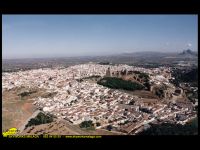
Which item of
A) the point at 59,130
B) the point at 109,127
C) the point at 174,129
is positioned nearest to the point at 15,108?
the point at 59,130

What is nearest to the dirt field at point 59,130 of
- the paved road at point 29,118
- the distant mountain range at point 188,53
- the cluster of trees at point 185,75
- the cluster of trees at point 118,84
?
the paved road at point 29,118

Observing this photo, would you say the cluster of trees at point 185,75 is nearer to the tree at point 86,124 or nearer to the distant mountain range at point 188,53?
the distant mountain range at point 188,53

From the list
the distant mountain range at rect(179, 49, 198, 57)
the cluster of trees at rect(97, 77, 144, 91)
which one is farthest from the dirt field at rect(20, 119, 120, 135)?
the distant mountain range at rect(179, 49, 198, 57)

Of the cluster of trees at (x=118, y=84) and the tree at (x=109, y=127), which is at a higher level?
the cluster of trees at (x=118, y=84)

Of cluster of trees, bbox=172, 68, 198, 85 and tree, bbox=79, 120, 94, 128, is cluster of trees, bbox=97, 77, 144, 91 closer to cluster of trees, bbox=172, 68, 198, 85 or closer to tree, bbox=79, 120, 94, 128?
cluster of trees, bbox=172, 68, 198, 85
